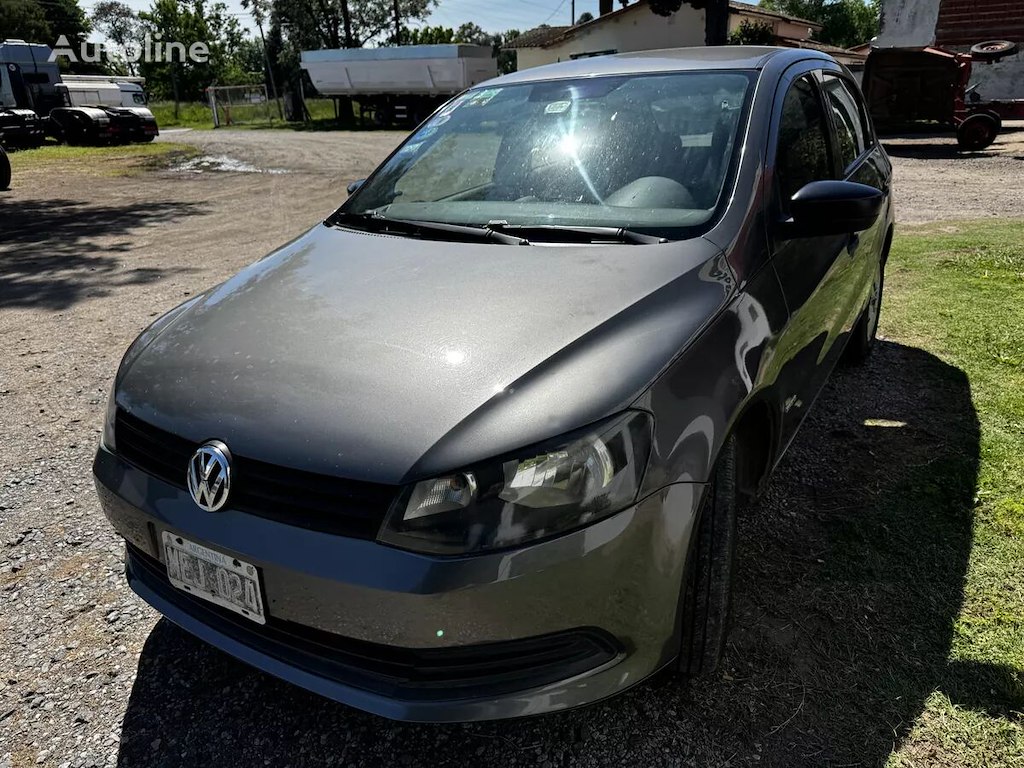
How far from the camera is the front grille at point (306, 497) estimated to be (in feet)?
5.04

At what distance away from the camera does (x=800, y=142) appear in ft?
9.08

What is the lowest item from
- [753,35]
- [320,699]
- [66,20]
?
[320,699]


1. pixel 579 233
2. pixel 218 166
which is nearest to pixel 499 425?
pixel 579 233

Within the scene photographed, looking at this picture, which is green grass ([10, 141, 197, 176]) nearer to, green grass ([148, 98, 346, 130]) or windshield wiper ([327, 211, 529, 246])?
green grass ([148, 98, 346, 130])

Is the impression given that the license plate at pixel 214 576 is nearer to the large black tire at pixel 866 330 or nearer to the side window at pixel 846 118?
the side window at pixel 846 118

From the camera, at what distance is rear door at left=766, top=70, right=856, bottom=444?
7.62ft

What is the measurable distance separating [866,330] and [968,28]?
21.4 m

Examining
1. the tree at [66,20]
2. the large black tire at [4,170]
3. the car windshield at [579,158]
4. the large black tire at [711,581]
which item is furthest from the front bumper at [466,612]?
the tree at [66,20]

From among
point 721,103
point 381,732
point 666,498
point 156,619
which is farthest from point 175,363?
point 721,103

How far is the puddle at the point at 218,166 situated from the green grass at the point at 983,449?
12735 millimetres

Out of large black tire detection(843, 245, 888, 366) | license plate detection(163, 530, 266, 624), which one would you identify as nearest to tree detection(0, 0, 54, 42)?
large black tire detection(843, 245, 888, 366)

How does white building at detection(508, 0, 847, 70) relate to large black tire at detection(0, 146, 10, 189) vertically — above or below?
above

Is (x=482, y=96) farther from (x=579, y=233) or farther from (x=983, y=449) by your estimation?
(x=983, y=449)

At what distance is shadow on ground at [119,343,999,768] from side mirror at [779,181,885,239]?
3.52 ft
